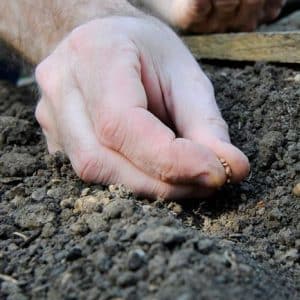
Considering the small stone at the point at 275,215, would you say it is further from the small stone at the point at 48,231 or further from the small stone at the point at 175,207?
the small stone at the point at 48,231

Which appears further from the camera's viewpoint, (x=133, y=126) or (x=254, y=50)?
(x=254, y=50)

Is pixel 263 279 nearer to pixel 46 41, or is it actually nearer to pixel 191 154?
pixel 191 154

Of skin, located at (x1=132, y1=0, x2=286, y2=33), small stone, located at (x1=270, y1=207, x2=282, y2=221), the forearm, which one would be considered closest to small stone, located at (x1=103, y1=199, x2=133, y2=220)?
small stone, located at (x1=270, y1=207, x2=282, y2=221)

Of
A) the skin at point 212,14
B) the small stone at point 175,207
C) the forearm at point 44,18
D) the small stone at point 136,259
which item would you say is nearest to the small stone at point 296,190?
the small stone at point 175,207

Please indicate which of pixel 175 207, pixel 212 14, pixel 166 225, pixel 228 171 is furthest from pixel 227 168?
pixel 212 14

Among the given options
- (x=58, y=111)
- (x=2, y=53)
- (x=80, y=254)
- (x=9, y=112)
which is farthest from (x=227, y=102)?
(x=2, y=53)

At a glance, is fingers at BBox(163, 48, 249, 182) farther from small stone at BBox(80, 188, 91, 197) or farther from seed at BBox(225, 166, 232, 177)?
small stone at BBox(80, 188, 91, 197)

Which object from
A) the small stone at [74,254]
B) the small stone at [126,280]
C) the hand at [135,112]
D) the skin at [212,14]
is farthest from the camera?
the skin at [212,14]
